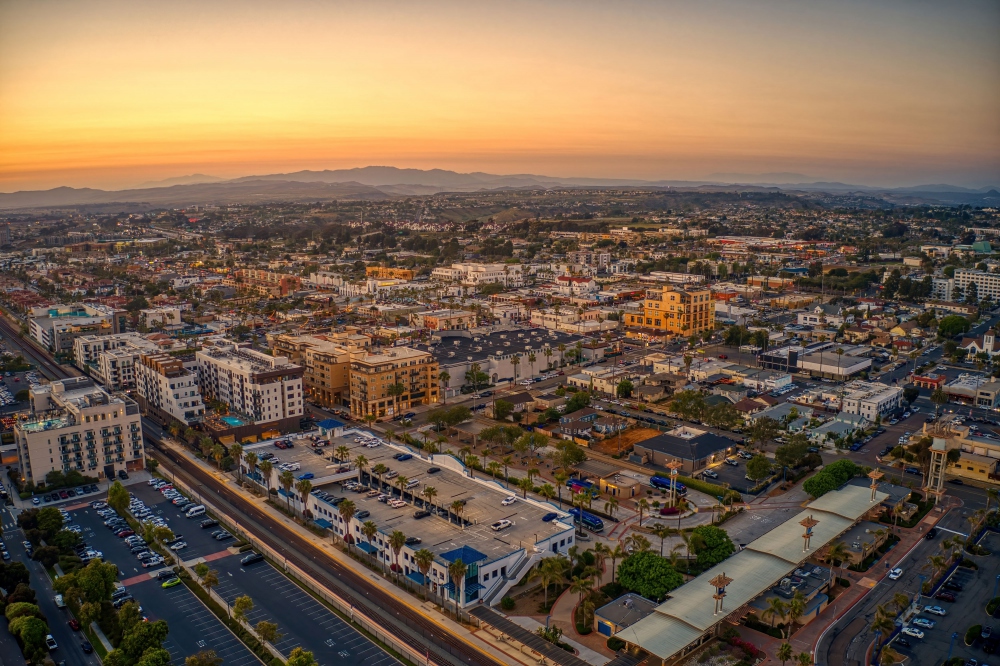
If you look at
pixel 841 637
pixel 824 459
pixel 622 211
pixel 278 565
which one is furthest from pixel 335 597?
pixel 622 211

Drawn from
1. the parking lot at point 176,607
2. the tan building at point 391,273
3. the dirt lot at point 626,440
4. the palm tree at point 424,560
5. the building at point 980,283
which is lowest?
the parking lot at point 176,607

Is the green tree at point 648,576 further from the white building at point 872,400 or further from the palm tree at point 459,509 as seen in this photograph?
the white building at point 872,400

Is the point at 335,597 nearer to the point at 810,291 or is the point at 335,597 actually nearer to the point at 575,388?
the point at 575,388

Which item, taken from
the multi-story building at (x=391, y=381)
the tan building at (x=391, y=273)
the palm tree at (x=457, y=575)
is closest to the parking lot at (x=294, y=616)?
the palm tree at (x=457, y=575)

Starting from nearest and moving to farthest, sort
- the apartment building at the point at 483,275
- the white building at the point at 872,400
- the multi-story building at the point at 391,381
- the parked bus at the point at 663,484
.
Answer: the parked bus at the point at 663,484 → the white building at the point at 872,400 → the multi-story building at the point at 391,381 → the apartment building at the point at 483,275

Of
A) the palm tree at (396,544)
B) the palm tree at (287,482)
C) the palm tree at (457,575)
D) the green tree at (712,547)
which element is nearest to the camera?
the palm tree at (457,575)

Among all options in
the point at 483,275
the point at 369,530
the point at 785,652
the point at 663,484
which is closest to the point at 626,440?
the point at 663,484
